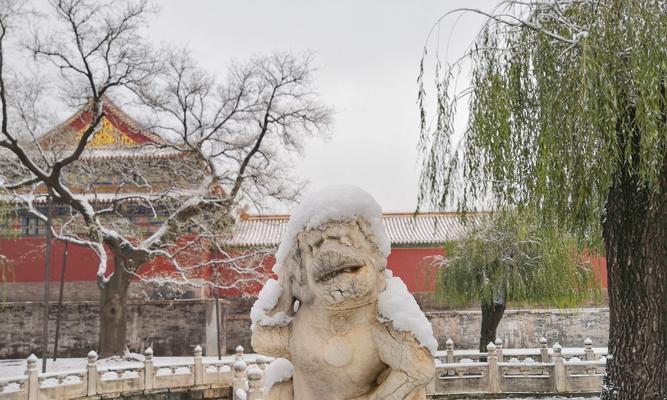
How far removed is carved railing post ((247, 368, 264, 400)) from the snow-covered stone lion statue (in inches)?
158

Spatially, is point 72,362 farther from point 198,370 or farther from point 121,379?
point 198,370

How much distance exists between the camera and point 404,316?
1625 mm

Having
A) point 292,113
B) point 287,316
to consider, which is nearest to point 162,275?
point 292,113

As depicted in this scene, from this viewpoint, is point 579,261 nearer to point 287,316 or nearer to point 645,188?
point 645,188

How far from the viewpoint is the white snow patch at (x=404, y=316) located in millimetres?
1611

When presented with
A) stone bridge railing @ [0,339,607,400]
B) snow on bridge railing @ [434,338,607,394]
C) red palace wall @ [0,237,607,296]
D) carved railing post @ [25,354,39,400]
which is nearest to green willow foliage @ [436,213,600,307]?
stone bridge railing @ [0,339,607,400]

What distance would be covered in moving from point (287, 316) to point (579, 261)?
483 inches

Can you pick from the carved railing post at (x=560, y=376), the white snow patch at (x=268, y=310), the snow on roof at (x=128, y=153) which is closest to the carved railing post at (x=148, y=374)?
the snow on roof at (x=128, y=153)

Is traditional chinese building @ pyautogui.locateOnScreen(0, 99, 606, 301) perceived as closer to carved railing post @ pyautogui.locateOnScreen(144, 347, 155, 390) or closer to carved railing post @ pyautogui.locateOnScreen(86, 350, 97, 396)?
carved railing post @ pyautogui.locateOnScreen(144, 347, 155, 390)

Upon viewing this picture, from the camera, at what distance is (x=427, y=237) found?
16.9m

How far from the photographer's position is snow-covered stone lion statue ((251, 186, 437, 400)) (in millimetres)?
1606

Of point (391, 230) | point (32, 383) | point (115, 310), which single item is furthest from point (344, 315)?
point (391, 230)

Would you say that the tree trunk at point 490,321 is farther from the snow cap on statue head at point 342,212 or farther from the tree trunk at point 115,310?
the snow cap on statue head at point 342,212

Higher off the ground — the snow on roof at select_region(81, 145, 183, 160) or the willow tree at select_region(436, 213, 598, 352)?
the snow on roof at select_region(81, 145, 183, 160)
